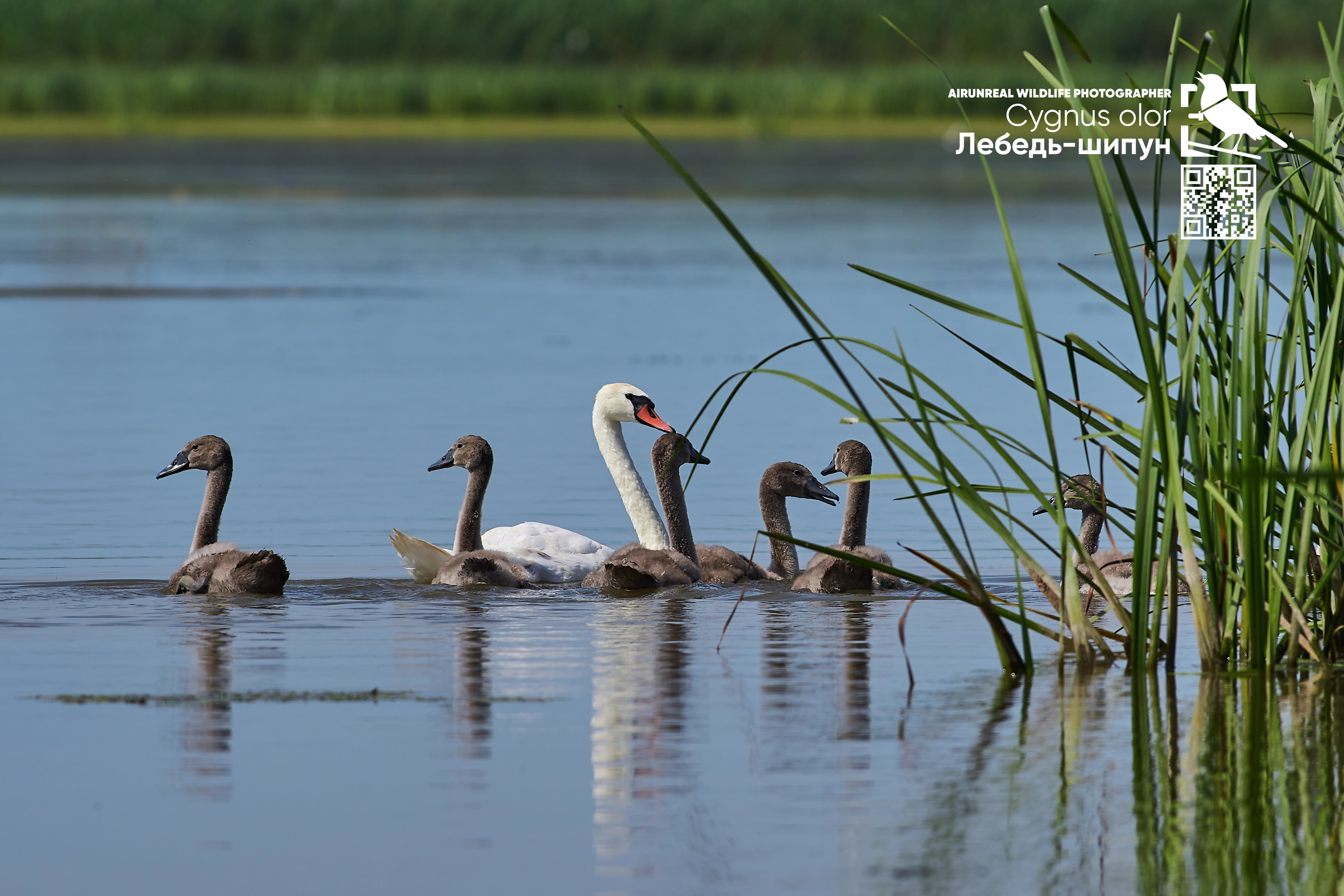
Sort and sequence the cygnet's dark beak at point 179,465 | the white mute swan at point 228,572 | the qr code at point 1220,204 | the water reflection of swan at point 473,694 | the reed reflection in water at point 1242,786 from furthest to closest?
the cygnet's dark beak at point 179,465
the white mute swan at point 228,572
the qr code at point 1220,204
the water reflection of swan at point 473,694
the reed reflection in water at point 1242,786

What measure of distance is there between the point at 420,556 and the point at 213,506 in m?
0.95

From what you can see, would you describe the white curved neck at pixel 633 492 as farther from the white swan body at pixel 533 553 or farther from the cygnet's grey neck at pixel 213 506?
the cygnet's grey neck at pixel 213 506

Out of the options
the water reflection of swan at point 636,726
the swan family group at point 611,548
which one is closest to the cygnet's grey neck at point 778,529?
the swan family group at point 611,548

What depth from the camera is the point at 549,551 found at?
8.32 metres

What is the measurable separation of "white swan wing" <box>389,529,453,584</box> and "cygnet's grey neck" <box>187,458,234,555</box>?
0.78 m

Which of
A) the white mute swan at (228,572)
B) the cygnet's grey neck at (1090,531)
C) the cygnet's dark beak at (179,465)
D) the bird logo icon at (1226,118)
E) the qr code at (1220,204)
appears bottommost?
the white mute swan at (228,572)

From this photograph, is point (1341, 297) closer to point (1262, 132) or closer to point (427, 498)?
point (1262, 132)

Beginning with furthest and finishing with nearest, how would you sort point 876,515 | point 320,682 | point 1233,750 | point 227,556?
point 876,515 < point 227,556 < point 320,682 < point 1233,750

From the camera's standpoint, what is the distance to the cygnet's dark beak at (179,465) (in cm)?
897

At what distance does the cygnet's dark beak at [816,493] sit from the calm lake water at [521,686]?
404 mm

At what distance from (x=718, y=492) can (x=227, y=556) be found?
10.1 ft

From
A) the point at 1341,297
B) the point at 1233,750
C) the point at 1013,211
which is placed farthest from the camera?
the point at 1013,211

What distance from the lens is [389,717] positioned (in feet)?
18.7

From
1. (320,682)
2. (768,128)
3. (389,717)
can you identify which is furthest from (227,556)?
(768,128)
